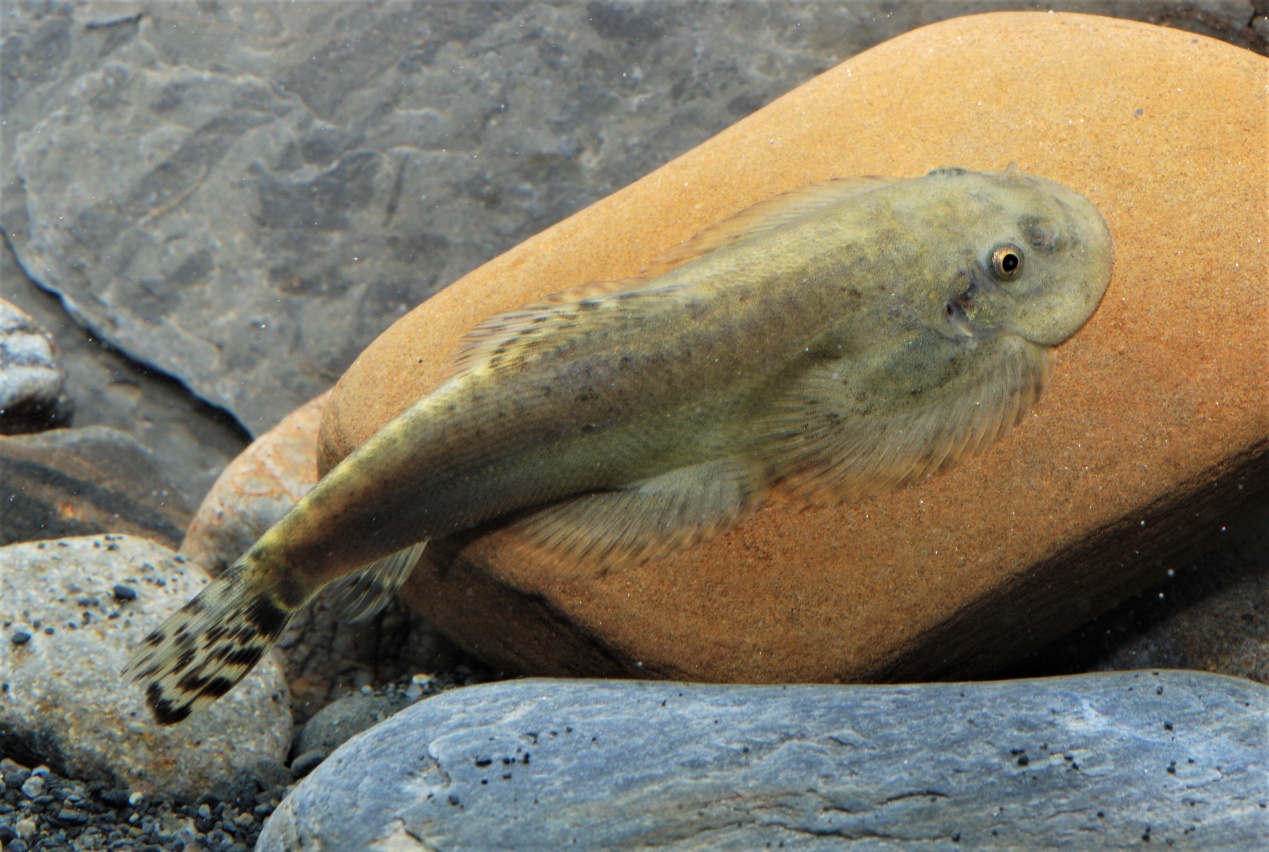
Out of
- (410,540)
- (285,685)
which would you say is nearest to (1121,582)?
(410,540)

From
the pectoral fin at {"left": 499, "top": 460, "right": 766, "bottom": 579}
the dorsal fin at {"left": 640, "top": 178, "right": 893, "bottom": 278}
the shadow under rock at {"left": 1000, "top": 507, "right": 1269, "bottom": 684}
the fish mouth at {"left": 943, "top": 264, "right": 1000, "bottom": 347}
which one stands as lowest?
the shadow under rock at {"left": 1000, "top": 507, "right": 1269, "bottom": 684}

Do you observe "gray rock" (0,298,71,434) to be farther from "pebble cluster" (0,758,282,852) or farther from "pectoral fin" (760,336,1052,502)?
"pectoral fin" (760,336,1052,502)

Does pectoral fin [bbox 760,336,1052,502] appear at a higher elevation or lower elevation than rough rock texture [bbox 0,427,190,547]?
lower

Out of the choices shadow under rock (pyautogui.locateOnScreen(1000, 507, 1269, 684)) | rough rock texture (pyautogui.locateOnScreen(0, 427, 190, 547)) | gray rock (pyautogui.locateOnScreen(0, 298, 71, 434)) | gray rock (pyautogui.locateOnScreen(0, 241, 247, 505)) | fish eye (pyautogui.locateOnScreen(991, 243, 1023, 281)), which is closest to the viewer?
fish eye (pyautogui.locateOnScreen(991, 243, 1023, 281))

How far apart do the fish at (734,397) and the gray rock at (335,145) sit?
2.32 meters

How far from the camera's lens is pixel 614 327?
3.12m

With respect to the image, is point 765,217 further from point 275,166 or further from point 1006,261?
point 275,166

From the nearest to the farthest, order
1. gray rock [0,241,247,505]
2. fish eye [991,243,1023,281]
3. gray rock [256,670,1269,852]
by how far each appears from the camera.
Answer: gray rock [256,670,1269,852]
fish eye [991,243,1023,281]
gray rock [0,241,247,505]

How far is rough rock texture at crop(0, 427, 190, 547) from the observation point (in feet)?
14.6

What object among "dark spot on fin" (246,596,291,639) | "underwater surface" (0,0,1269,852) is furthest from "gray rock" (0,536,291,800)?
"underwater surface" (0,0,1269,852)

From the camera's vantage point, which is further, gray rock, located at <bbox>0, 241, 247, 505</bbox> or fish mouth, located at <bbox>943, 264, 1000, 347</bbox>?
gray rock, located at <bbox>0, 241, 247, 505</bbox>

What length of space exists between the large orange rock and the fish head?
11cm

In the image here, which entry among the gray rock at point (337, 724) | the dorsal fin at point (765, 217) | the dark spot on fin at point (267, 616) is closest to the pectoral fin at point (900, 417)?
the dorsal fin at point (765, 217)

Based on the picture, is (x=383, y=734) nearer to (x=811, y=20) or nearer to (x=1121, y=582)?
(x=1121, y=582)
